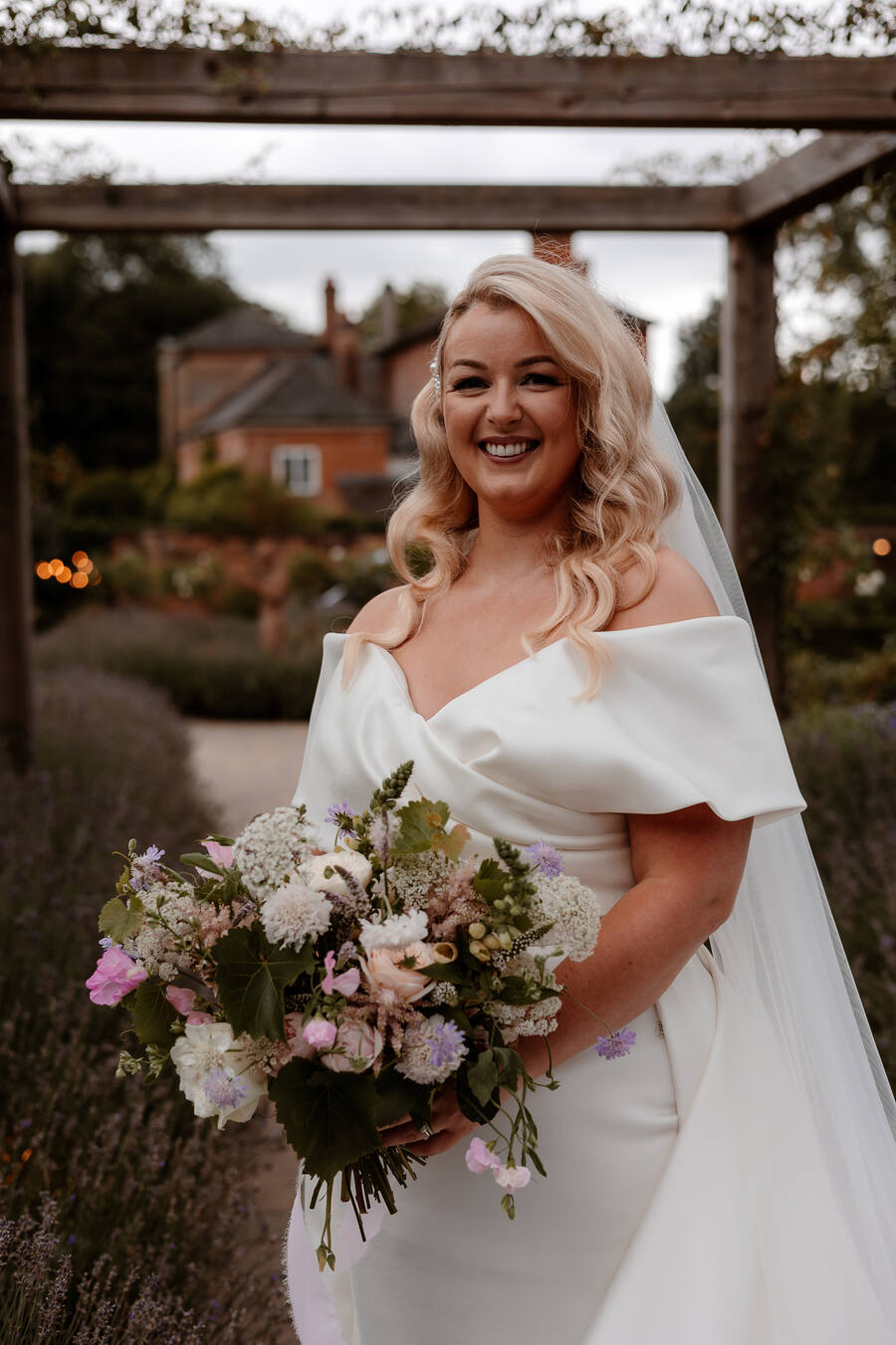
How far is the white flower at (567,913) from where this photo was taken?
53.8 inches

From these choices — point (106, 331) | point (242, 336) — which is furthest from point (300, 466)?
point (106, 331)

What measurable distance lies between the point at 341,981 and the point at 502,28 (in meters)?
3.83

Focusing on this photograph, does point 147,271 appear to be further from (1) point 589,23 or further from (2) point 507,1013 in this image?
(2) point 507,1013

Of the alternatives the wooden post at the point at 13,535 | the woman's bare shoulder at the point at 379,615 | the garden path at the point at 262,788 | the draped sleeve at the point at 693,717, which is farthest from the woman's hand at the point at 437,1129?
the wooden post at the point at 13,535

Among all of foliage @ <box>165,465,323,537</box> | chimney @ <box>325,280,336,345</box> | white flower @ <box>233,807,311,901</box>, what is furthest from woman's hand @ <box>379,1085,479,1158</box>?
chimney @ <box>325,280,336,345</box>

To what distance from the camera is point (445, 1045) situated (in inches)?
51.8

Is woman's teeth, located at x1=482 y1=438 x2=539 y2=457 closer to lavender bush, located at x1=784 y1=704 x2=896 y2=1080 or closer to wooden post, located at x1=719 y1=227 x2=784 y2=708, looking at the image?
lavender bush, located at x1=784 y1=704 x2=896 y2=1080

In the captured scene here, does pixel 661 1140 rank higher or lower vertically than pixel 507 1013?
lower

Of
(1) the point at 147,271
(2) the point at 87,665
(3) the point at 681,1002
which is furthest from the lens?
(1) the point at 147,271

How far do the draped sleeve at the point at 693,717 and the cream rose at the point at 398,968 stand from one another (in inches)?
17.6

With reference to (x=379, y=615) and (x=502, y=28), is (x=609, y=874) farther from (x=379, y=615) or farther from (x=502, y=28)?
(x=502, y=28)

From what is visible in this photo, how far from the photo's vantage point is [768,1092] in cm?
183

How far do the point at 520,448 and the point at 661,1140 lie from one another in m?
1.06

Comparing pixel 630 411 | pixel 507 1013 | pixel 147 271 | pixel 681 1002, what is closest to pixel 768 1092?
pixel 681 1002
